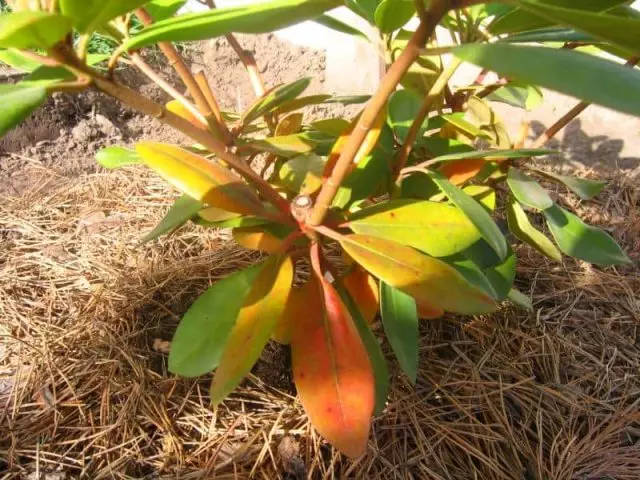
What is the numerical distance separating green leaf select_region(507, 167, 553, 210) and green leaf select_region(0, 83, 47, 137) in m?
0.72

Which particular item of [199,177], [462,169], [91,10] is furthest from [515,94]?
[91,10]

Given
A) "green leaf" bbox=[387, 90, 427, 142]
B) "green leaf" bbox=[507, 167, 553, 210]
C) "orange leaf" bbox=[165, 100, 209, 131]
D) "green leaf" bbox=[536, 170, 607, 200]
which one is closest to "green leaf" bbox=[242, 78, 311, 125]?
"orange leaf" bbox=[165, 100, 209, 131]

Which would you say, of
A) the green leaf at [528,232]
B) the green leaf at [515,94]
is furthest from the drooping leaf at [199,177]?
the green leaf at [515,94]

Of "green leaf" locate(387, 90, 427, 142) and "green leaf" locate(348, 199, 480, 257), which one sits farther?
"green leaf" locate(387, 90, 427, 142)

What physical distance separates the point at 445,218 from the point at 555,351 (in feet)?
2.08

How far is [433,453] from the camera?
104 cm

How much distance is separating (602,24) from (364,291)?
2.05ft

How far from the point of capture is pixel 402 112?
1009 mm

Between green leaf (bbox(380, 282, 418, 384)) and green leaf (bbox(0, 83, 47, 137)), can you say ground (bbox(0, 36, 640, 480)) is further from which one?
green leaf (bbox(0, 83, 47, 137))

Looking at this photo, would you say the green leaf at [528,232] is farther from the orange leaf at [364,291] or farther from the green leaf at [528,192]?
the orange leaf at [364,291]


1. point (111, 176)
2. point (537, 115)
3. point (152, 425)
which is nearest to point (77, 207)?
point (111, 176)

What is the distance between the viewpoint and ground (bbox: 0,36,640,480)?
102cm

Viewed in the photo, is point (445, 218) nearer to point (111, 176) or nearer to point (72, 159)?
point (111, 176)

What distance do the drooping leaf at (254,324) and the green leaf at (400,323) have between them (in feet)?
0.56
